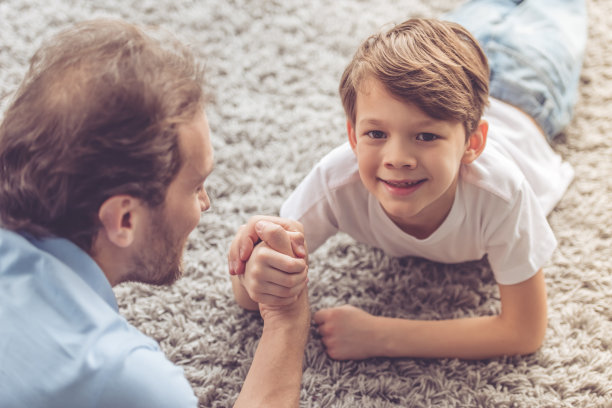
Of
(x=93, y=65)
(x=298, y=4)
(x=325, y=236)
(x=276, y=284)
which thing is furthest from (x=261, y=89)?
(x=93, y=65)

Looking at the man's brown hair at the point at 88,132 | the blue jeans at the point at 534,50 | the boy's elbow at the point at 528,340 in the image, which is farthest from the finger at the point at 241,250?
the blue jeans at the point at 534,50

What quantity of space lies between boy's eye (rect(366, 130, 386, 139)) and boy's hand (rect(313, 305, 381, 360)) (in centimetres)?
35

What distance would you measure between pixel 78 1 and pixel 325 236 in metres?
1.08

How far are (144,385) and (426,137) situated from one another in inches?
19.7

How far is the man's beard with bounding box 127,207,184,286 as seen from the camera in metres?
0.82

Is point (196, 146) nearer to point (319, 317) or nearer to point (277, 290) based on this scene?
point (277, 290)

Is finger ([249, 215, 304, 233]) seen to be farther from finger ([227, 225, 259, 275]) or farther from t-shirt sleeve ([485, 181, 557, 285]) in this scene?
t-shirt sleeve ([485, 181, 557, 285])

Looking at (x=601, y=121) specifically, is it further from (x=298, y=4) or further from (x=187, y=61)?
(x=187, y=61)

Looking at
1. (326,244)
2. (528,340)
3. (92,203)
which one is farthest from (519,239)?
(92,203)

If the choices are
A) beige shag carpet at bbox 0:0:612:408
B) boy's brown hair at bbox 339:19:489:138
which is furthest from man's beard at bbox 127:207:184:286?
boy's brown hair at bbox 339:19:489:138

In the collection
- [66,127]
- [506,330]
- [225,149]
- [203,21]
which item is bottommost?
[506,330]

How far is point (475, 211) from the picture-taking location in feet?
3.29

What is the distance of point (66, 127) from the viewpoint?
0.72 meters

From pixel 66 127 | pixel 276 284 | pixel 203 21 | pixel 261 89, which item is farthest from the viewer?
pixel 203 21
